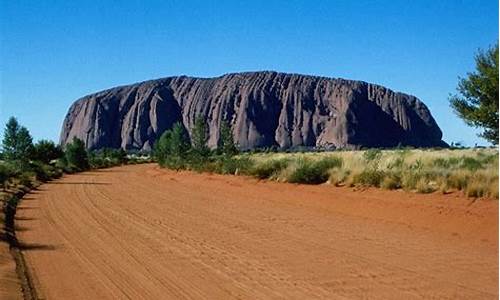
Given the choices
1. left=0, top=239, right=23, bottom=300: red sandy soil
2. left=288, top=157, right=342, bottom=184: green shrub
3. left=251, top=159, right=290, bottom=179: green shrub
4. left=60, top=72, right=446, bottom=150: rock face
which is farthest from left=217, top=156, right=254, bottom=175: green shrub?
left=60, top=72, right=446, bottom=150: rock face

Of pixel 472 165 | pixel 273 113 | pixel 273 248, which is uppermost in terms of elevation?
pixel 273 113

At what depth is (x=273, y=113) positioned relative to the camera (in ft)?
582

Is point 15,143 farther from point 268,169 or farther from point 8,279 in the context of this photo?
point 8,279

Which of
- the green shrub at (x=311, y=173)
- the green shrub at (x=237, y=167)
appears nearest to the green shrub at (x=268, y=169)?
the green shrub at (x=237, y=167)

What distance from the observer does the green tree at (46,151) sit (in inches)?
3113

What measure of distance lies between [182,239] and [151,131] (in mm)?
174965

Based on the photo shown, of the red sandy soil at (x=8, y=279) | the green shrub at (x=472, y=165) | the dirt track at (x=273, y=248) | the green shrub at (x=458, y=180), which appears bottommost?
the dirt track at (x=273, y=248)

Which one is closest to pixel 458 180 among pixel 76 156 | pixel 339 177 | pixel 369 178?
pixel 369 178

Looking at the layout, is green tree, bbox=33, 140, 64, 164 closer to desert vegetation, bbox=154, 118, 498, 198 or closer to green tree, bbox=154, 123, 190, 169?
green tree, bbox=154, 123, 190, 169

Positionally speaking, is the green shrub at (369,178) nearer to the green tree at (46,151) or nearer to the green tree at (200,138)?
the green tree at (200,138)

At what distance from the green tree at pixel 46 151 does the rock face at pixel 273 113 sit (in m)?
81.1

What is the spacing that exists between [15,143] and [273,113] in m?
129

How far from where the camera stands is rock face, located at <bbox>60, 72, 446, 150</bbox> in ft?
550

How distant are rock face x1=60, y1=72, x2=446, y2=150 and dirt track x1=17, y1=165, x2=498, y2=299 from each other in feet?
460
